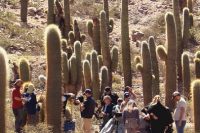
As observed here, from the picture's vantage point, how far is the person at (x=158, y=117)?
412 inches

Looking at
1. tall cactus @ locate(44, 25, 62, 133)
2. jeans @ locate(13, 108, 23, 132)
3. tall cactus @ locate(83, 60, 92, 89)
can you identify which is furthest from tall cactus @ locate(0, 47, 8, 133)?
tall cactus @ locate(83, 60, 92, 89)

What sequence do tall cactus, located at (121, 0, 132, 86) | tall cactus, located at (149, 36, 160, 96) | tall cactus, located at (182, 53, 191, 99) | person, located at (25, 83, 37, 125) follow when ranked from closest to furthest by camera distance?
person, located at (25, 83, 37, 125)
tall cactus, located at (182, 53, 191, 99)
tall cactus, located at (149, 36, 160, 96)
tall cactus, located at (121, 0, 132, 86)

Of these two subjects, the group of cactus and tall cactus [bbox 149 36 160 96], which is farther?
the group of cactus

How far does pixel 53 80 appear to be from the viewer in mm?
12227

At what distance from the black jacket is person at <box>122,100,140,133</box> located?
1488 millimetres

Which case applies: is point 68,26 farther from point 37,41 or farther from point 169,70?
point 169,70

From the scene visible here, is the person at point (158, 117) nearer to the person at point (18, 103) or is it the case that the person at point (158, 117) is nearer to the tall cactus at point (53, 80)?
the tall cactus at point (53, 80)

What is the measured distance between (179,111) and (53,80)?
9.64 feet

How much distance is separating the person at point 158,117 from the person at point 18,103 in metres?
3.15

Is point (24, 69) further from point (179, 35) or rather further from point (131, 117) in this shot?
point (179, 35)

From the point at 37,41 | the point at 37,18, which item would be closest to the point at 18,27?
the point at 37,41

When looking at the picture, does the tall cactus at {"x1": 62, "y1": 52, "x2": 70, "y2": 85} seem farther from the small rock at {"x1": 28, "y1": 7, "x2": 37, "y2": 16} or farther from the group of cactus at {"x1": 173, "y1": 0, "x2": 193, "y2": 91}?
the small rock at {"x1": 28, "y1": 7, "x2": 37, "y2": 16}

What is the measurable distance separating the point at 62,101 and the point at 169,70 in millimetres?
4937

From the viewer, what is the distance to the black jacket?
12016mm
